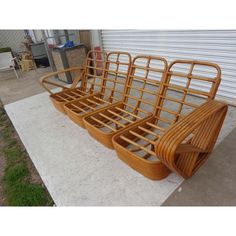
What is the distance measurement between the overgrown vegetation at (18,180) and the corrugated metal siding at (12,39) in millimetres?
7030

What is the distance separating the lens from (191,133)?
1521mm

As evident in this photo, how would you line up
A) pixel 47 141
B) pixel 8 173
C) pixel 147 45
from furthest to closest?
pixel 147 45
pixel 47 141
pixel 8 173

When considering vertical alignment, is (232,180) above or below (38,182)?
above

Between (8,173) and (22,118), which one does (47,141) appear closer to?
(8,173)

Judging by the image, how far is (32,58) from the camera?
6828 millimetres

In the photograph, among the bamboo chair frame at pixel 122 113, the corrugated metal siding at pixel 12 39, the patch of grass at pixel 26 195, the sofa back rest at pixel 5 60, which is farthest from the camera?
the corrugated metal siding at pixel 12 39

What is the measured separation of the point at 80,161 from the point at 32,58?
231 inches

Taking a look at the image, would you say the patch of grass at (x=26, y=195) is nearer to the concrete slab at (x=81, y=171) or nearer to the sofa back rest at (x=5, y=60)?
the concrete slab at (x=81, y=171)

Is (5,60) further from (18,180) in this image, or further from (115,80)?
(18,180)

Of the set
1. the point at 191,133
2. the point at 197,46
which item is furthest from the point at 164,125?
the point at 197,46

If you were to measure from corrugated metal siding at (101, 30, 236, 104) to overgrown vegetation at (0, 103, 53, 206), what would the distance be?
104 inches

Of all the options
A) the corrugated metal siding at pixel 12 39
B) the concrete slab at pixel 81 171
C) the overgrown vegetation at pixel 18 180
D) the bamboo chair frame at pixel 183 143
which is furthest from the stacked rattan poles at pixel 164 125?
the corrugated metal siding at pixel 12 39

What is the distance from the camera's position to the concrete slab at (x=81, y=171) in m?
1.67
